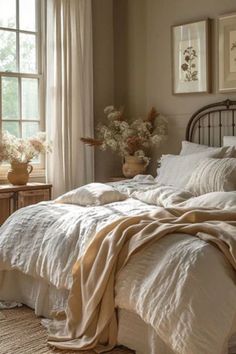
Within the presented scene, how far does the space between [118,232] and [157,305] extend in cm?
57

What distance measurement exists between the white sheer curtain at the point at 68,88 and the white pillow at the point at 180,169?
1.17 metres

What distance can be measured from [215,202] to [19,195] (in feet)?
7.13

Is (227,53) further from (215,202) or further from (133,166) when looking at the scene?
(215,202)

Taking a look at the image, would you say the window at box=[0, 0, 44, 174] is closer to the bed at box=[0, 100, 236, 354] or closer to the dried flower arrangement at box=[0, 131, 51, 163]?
the dried flower arrangement at box=[0, 131, 51, 163]

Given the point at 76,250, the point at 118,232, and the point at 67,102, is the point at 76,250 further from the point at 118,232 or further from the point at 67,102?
the point at 67,102

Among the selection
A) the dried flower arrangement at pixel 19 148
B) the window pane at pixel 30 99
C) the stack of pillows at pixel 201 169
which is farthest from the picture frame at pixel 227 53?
the window pane at pixel 30 99

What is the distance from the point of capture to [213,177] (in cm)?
408

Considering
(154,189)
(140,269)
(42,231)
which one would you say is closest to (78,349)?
(140,269)

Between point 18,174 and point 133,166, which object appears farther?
point 133,166

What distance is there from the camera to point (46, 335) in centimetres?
328

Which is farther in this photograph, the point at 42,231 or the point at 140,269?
the point at 42,231

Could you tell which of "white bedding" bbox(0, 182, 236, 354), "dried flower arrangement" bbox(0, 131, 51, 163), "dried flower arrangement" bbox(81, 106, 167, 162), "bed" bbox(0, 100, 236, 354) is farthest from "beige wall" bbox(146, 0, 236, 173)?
"white bedding" bbox(0, 182, 236, 354)

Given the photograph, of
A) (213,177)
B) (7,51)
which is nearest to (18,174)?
(7,51)

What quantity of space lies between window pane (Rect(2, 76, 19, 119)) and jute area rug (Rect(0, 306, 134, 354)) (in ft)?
7.51
